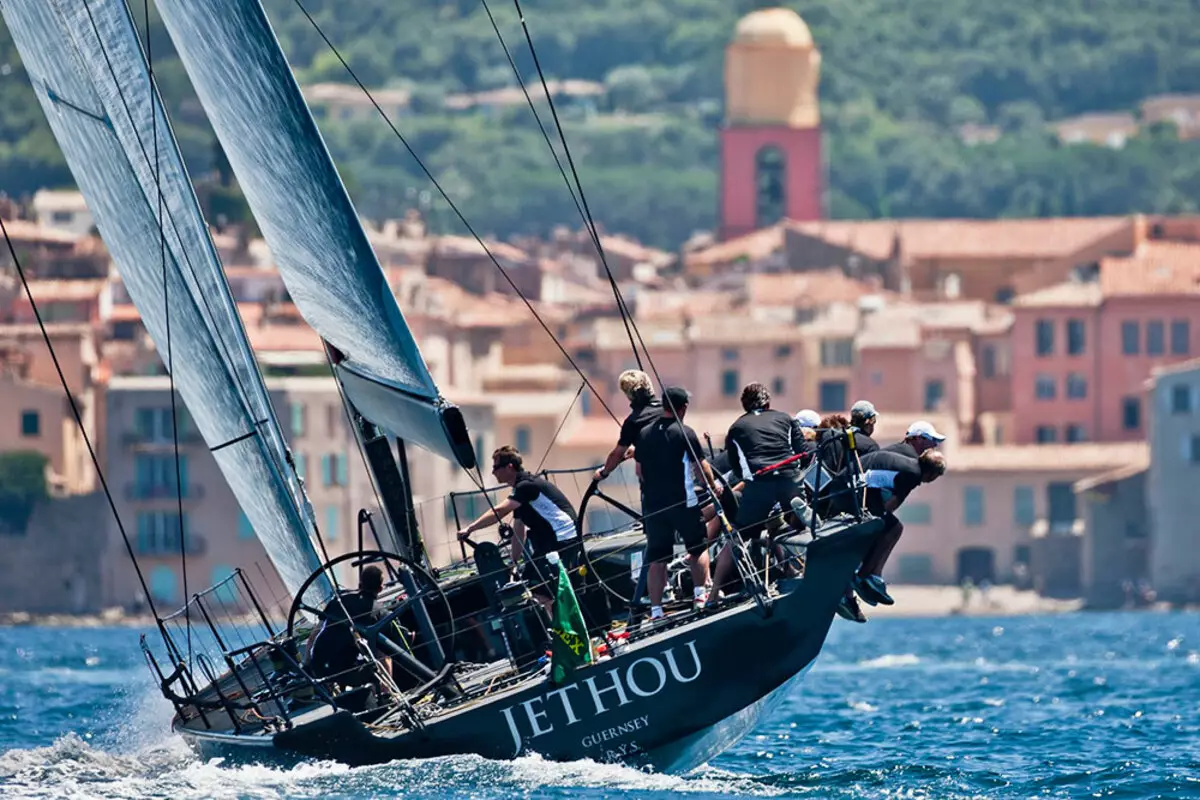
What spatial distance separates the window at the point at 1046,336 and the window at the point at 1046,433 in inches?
71.1

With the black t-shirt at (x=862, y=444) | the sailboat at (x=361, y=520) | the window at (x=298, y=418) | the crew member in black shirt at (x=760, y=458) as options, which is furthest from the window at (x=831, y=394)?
the crew member in black shirt at (x=760, y=458)

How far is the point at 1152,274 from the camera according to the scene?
83.4 m

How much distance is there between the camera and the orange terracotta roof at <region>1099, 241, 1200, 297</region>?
82.2 m

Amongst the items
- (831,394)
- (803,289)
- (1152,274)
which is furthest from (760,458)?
(803,289)

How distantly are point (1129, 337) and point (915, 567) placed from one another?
861 cm

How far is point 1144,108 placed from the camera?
17238cm

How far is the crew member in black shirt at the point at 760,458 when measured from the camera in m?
18.4

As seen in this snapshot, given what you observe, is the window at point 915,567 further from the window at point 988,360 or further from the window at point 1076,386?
the window at point 988,360

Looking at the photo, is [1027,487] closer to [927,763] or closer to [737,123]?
[737,123]

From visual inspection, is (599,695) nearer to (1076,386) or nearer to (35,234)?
(1076,386)

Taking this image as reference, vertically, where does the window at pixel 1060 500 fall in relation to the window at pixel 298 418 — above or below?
below

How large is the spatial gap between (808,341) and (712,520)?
6465cm

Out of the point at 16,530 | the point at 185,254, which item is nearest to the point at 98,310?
the point at 16,530

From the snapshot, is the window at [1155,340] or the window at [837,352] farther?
the window at [837,352]
